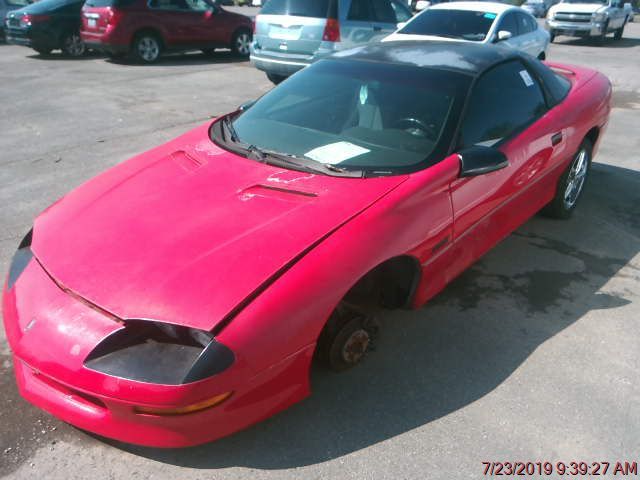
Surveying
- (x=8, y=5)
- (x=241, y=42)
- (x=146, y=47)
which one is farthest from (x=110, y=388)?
(x=8, y=5)

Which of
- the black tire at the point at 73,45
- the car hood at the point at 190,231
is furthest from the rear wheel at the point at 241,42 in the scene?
the car hood at the point at 190,231

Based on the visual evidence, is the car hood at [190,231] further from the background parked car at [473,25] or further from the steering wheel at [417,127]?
the background parked car at [473,25]

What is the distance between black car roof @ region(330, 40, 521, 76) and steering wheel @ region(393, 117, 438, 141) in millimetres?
510

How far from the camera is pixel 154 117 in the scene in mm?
7930

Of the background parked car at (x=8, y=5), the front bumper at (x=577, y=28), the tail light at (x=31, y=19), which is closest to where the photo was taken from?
the tail light at (x=31, y=19)

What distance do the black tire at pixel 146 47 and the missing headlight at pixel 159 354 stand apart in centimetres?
1120

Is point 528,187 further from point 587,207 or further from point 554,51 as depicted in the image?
point 554,51

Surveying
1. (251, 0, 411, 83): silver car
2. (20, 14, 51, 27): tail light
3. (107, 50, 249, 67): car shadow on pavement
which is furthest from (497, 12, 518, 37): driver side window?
(20, 14, 51, 27): tail light

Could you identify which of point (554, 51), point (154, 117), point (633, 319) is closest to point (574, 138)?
point (633, 319)

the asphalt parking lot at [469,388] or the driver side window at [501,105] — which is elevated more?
the driver side window at [501,105]

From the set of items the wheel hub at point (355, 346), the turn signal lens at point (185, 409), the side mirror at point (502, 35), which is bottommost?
the wheel hub at point (355, 346)

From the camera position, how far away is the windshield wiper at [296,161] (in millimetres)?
3018

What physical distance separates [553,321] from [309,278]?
5.84 ft

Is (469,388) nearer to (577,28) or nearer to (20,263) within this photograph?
(20,263)
